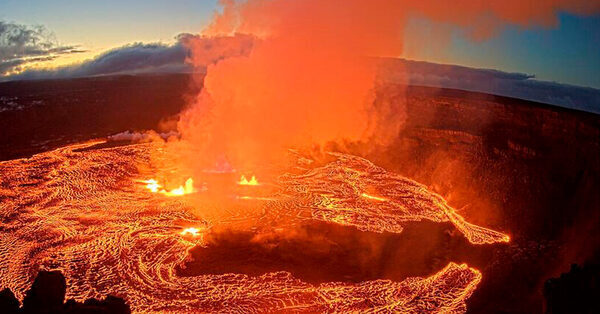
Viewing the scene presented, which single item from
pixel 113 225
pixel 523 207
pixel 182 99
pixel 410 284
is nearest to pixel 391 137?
pixel 523 207

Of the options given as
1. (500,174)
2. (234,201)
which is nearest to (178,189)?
(234,201)

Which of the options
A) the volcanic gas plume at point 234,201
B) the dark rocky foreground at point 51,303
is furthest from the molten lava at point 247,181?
the dark rocky foreground at point 51,303

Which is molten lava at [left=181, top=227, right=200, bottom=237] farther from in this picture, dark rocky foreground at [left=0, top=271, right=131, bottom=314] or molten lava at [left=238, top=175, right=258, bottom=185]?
dark rocky foreground at [left=0, top=271, right=131, bottom=314]

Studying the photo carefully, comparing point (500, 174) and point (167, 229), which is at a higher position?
point (500, 174)

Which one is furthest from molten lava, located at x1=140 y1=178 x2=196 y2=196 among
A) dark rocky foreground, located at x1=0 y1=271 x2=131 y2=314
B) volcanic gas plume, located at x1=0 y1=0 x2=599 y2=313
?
dark rocky foreground, located at x1=0 y1=271 x2=131 y2=314

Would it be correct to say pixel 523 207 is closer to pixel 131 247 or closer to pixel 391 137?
pixel 391 137

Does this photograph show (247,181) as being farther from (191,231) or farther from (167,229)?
(167,229)

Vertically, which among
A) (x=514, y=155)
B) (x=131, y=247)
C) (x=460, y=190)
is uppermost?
(x=514, y=155)
